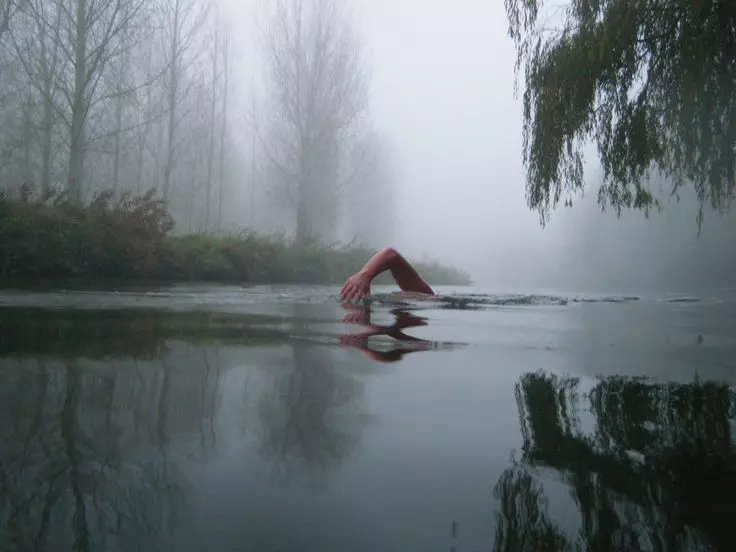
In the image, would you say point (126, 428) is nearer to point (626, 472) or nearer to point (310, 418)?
point (310, 418)

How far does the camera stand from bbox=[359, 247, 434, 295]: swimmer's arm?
6.05 m

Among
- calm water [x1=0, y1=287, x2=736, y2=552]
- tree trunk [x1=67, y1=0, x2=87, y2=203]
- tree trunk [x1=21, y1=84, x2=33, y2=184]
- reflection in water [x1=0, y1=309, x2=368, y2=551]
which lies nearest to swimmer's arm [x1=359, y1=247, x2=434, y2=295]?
calm water [x1=0, y1=287, x2=736, y2=552]

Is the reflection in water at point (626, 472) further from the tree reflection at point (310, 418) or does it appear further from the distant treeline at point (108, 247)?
the distant treeline at point (108, 247)

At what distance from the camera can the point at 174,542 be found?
0.85 metres

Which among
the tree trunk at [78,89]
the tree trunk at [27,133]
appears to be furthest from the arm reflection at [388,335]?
the tree trunk at [27,133]

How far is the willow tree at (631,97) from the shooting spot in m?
6.04

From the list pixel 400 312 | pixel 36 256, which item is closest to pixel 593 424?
pixel 400 312

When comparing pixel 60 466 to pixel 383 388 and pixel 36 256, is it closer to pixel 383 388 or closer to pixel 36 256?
pixel 383 388

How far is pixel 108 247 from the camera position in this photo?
30.0 feet

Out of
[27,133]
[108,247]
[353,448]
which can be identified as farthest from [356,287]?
[27,133]

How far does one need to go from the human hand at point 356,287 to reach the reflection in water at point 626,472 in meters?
4.31

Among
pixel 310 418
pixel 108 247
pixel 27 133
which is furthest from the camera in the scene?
pixel 27 133

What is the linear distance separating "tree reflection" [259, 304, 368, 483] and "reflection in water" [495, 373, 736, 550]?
370 millimetres

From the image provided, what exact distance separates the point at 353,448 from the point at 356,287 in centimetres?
497
